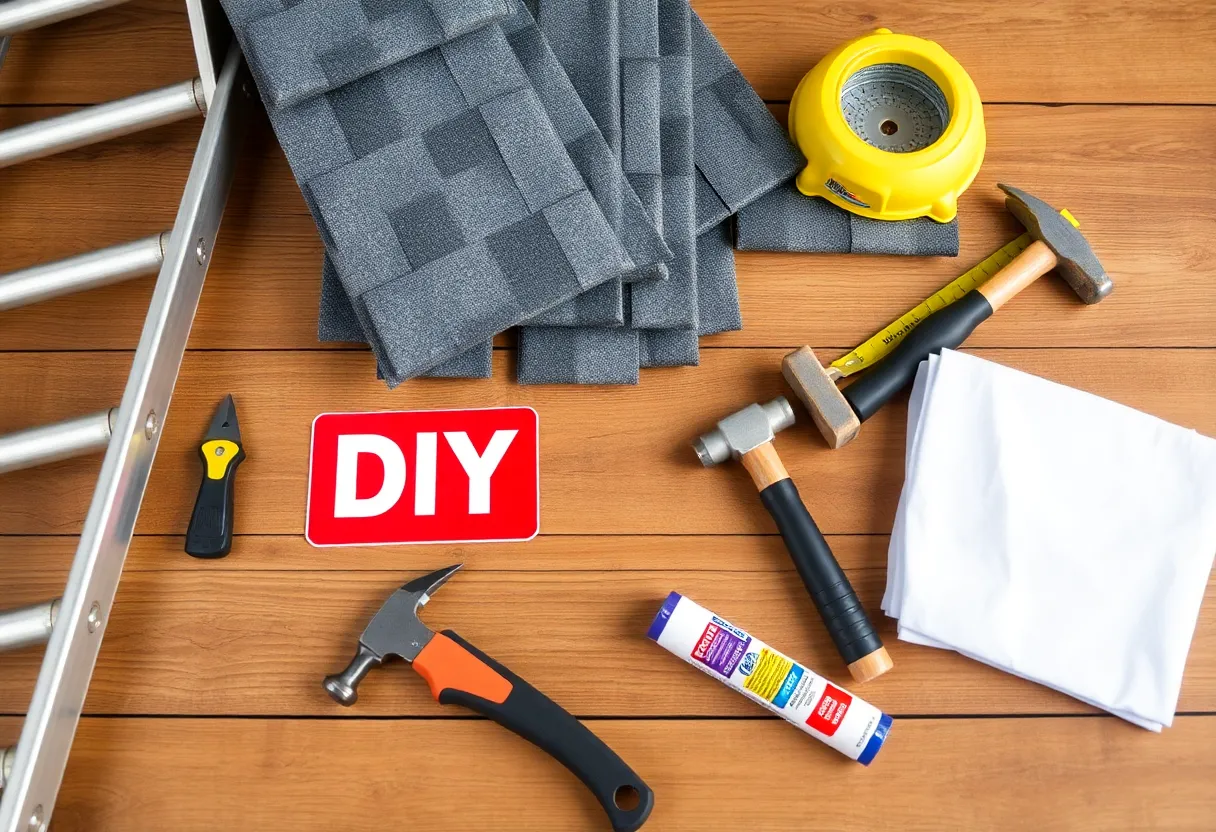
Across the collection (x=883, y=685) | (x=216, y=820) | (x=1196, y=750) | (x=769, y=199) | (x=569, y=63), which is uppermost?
(x=569, y=63)

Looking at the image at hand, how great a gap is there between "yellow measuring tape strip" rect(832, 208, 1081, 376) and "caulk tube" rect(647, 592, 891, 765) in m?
0.29

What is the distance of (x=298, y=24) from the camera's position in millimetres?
835

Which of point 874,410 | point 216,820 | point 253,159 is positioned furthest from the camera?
point 253,159

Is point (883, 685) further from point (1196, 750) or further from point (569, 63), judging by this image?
point (569, 63)

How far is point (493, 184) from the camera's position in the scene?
836mm

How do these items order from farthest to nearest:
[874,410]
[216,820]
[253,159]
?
[253,159] < [874,410] < [216,820]

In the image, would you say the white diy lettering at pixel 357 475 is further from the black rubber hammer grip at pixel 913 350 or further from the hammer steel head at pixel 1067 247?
the hammer steel head at pixel 1067 247

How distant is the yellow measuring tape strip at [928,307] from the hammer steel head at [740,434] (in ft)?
0.32

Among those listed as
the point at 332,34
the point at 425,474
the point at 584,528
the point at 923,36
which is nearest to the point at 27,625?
the point at 425,474

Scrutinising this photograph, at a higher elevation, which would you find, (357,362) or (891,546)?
(357,362)

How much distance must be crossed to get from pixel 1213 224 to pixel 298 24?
97 centimetres

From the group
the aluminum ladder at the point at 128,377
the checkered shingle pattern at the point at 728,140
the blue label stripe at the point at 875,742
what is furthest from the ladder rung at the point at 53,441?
the blue label stripe at the point at 875,742

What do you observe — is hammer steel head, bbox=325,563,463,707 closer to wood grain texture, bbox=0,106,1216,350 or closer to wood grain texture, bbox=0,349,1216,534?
wood grain texture, bbox=0,349,1216,534

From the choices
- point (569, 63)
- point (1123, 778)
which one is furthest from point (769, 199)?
point (1123, 778)
